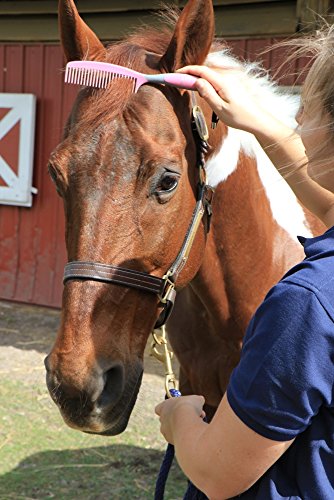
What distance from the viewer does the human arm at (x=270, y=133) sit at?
1.45m

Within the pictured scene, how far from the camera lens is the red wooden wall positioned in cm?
605

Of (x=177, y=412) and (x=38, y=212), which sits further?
(x=38, y=212)

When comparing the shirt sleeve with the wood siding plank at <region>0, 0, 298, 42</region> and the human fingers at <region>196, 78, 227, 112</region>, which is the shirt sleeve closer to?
the human fingers at <region>196, 78, 227, 112</region>

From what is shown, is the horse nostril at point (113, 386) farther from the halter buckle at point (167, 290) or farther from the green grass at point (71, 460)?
the green grass at point (71, 460)

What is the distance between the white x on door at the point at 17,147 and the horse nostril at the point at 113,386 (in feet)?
15.6

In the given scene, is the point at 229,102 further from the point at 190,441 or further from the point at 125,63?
the point at 190,441

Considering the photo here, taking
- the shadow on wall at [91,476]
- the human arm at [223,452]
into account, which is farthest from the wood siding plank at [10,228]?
the human arm at [223,452]

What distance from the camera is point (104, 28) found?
5.72m

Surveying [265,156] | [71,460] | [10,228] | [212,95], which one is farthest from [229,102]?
[10,228]

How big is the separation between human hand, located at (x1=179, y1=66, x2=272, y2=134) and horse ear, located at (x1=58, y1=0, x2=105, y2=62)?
333 millimetres

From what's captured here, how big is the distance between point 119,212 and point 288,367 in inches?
30.9

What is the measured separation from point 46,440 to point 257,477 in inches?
116

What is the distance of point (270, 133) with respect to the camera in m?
1.45

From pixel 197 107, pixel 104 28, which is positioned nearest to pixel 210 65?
pixel 197 107
